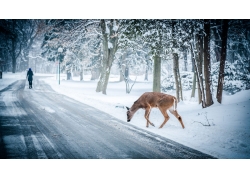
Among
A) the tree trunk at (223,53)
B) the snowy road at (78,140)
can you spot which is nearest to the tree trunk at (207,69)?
the tree trunk at (223,53)

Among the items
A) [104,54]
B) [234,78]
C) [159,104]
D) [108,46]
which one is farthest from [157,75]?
[234,78]

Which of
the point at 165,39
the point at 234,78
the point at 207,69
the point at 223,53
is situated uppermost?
the point at 165,39

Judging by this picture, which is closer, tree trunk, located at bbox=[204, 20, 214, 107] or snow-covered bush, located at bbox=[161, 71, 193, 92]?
tree trunk, located at bbox=[204, 20, 214, 107]

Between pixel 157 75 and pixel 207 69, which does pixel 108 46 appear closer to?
pixel 157 75

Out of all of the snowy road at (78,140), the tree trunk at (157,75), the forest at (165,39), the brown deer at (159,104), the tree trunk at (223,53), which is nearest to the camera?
the snowy road at (78,140)

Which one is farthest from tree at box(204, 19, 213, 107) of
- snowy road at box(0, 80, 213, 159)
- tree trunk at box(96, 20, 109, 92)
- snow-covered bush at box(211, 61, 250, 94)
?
tree trunk at box(96, 20, 109, 92)

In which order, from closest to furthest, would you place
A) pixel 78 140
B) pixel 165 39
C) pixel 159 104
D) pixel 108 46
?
pixel 78 140 → pixel 159 104 → pixel 165 39 → pixel 108 46

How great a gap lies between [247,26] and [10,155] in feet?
26.1

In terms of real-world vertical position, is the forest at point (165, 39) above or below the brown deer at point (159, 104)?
above

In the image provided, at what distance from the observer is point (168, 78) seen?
1888 centimetres

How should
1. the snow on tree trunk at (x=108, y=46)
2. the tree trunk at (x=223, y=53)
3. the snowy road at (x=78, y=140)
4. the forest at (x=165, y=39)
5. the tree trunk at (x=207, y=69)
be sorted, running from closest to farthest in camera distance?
1. the snowy road at (x=78, y=140)
2. the forest at (x=165, y=39)
3. the tree trunk at (x=223, y=53)
4. the tree trunk at (x=207, y=69)
5. the snow on tree trunk at (x=108, y=46)

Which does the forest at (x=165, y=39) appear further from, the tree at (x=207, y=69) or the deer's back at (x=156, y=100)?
the deer's back at (x=156, y=100)

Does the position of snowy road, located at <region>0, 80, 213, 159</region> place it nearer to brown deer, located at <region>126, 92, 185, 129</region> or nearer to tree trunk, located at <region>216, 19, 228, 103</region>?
brown deer, located at <region>126, 92, 185, 129</region>

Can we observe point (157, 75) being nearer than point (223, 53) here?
No
